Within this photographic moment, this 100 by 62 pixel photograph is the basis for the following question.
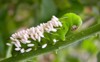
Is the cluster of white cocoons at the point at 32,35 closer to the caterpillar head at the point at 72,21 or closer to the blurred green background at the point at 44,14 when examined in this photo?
the caterpillar head at the point at 72,21

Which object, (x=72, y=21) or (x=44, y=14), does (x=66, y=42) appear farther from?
(x=44, y=14)

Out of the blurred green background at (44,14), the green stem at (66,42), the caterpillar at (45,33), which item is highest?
the blurred green background at (44,14)

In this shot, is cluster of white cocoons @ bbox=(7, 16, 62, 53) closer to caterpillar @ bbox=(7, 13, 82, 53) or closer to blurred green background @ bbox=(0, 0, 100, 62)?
caterpillar @ bbox=(7, 13, 82, 53)

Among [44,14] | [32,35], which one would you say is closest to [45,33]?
[32,35]

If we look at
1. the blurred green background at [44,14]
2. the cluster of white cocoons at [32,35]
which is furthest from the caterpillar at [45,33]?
the blurred green background at [44,14]

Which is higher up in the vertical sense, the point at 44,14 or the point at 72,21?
the point at 44,14

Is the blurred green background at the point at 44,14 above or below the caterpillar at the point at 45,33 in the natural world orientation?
above

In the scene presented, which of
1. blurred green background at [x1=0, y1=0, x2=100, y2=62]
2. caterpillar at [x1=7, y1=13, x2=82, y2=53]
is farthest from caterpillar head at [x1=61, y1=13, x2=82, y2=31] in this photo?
blurred green background at [x1=0, y1=0, x2=100, y2=62]

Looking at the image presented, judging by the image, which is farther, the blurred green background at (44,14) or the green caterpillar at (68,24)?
the blurred green background at (44,14)

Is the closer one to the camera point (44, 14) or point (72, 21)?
point (72, 21)
